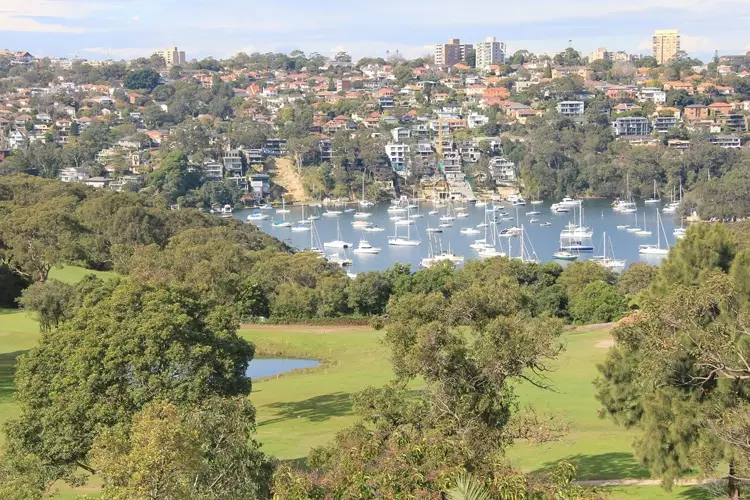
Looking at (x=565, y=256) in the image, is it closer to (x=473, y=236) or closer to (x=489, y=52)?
(x=473, y=236)

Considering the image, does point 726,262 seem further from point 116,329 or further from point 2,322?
point 2,322

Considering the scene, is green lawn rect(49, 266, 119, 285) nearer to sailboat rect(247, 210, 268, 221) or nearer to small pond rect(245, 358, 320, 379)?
small pond rect(245, 358, 320, 379)

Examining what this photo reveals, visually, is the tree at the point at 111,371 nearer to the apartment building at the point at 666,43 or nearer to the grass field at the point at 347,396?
the grass field at the point at 347,396

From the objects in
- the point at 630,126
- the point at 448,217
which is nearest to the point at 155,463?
the point at 448,217

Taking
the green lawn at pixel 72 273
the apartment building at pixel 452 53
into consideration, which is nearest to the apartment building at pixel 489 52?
the apartment building at pixel 452 53

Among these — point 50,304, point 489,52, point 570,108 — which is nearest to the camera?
point 50,304

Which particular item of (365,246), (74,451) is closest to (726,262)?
(74,451)

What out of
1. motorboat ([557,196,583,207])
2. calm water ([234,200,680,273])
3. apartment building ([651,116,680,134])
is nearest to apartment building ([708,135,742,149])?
apartment building ([651,116,680,134])
